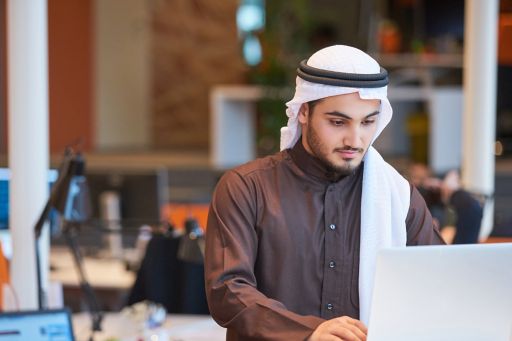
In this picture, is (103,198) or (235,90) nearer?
(103,198)

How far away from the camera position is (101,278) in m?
5.88

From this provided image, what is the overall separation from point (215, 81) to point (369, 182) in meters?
11.5

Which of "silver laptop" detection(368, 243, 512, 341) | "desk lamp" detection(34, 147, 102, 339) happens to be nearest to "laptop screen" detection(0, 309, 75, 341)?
"desk lamp" detection(34, 147, 102, 339)

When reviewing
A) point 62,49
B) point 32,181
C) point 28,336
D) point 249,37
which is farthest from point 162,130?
point 28,336

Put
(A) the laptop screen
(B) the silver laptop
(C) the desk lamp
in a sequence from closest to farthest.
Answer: (B) the silver laptop
(A) the laptop screen
(C) the desk lamp

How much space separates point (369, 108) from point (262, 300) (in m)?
0.49

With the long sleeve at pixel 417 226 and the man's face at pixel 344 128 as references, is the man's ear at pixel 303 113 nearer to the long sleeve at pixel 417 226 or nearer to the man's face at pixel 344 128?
the man's face at pixel 344 128

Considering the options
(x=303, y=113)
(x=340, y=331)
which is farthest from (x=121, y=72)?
(x=340, y=331)

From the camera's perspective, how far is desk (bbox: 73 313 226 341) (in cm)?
421

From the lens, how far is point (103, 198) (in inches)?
241

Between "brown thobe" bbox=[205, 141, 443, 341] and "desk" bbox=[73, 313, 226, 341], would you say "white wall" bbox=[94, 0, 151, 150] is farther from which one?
"brown thobe" bbox=[205, 141, 443, 341]

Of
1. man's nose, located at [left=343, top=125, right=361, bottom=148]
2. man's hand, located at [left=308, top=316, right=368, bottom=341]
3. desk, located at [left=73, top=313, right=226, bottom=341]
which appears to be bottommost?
desk, located at [left=73, top=313, right=226, bottom=341]

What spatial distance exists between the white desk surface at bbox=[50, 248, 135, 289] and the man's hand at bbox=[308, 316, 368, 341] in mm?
3319

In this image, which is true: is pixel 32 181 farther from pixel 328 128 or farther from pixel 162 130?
pixel 162 130
